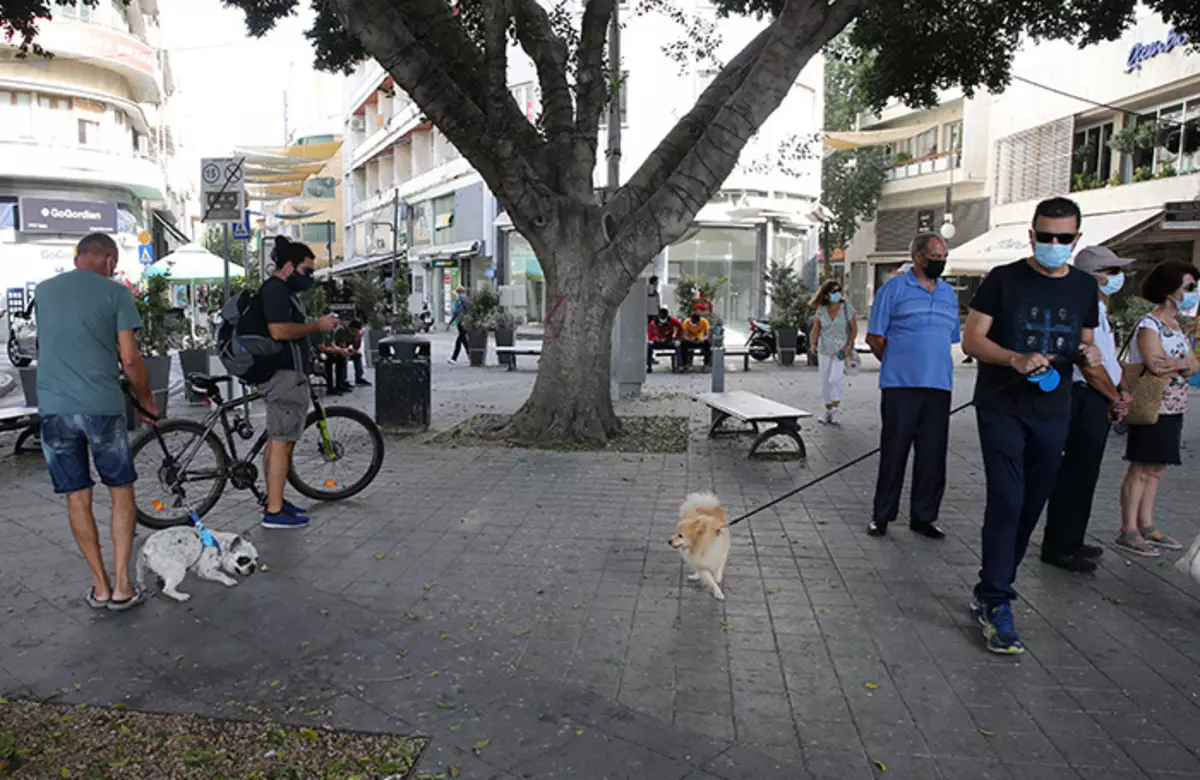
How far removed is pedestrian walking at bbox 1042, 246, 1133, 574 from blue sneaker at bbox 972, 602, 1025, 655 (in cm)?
138

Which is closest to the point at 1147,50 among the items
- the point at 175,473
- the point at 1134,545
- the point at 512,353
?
the point at 512,353

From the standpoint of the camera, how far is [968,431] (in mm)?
10500

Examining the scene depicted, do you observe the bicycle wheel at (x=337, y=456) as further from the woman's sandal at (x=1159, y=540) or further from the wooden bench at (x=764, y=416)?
the woman's sandal at (x=1159, y=540)

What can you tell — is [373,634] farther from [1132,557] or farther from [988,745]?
[1132,557]

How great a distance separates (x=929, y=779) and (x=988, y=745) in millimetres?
370

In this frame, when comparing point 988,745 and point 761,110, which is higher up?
point 761,110

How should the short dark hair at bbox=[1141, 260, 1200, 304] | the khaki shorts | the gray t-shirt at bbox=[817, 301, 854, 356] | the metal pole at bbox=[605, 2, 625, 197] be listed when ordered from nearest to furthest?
1. the short dark hair at bbox=[1141, 260, 1200, 304]
2. the khaki shorts
3. the gray t-shirt at bbox=[817, 301, 854, 356]
4. the metal pole at bbox=[605, 2, 625, 197]

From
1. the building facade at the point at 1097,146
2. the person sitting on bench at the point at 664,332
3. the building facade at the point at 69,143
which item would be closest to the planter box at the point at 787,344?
the person sitting on bench at the point at 664,332

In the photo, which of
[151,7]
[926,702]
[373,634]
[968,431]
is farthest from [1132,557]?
[151,7]

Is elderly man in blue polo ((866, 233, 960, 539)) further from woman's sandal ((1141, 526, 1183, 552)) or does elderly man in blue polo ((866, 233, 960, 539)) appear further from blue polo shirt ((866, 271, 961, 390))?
woman's sandal ((1141, 526, 1183, 552))

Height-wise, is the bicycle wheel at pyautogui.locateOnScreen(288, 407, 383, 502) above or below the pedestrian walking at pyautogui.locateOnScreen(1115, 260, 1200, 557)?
below

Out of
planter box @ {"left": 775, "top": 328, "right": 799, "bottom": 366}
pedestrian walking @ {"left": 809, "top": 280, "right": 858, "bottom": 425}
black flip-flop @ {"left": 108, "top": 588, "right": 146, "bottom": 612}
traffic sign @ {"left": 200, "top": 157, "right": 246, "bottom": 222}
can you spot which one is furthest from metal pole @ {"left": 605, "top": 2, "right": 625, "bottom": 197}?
black flip-flop @ {"left": 108, "top": 588, "right": 146, "bottom": 612}

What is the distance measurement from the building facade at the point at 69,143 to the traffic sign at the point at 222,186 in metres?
19.8

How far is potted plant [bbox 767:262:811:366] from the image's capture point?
19.1 metres
